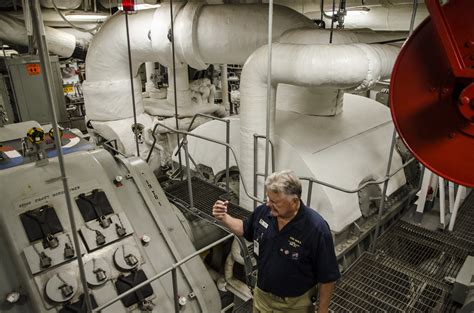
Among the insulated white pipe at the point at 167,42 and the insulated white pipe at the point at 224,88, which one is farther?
the insulated white pipe at the point at 224,88

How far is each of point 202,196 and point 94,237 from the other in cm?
165

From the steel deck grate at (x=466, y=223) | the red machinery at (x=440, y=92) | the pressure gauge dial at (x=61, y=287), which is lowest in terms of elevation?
the steel deck grate at (x=466, y=223)

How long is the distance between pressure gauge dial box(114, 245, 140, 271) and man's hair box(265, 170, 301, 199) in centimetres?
128

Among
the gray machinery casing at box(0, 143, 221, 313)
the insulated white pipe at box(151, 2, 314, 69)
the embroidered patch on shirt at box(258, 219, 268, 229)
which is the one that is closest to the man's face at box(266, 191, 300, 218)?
the embroidered patch on shirt at box(258, 219, 268, 229)

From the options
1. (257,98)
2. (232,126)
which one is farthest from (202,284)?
(232,126)

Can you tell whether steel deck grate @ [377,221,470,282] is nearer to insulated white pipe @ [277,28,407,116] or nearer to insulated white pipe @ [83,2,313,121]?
insulated white pipe @ [277,28,407,116]

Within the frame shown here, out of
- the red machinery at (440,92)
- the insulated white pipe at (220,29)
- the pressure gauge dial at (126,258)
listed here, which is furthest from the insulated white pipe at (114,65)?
the red machinery at (440,92)

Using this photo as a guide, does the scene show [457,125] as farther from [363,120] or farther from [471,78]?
[363,120]

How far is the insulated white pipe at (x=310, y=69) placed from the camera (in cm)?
299

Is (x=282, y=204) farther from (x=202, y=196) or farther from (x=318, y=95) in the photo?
(x=318, y=95)

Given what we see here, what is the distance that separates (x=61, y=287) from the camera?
2.35m

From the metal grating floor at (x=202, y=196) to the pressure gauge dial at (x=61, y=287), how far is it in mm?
1559

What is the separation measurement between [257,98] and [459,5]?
6.34 feet

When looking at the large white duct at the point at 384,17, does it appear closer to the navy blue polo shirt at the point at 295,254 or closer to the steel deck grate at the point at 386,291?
the steel deck grate at the point at 386,291
